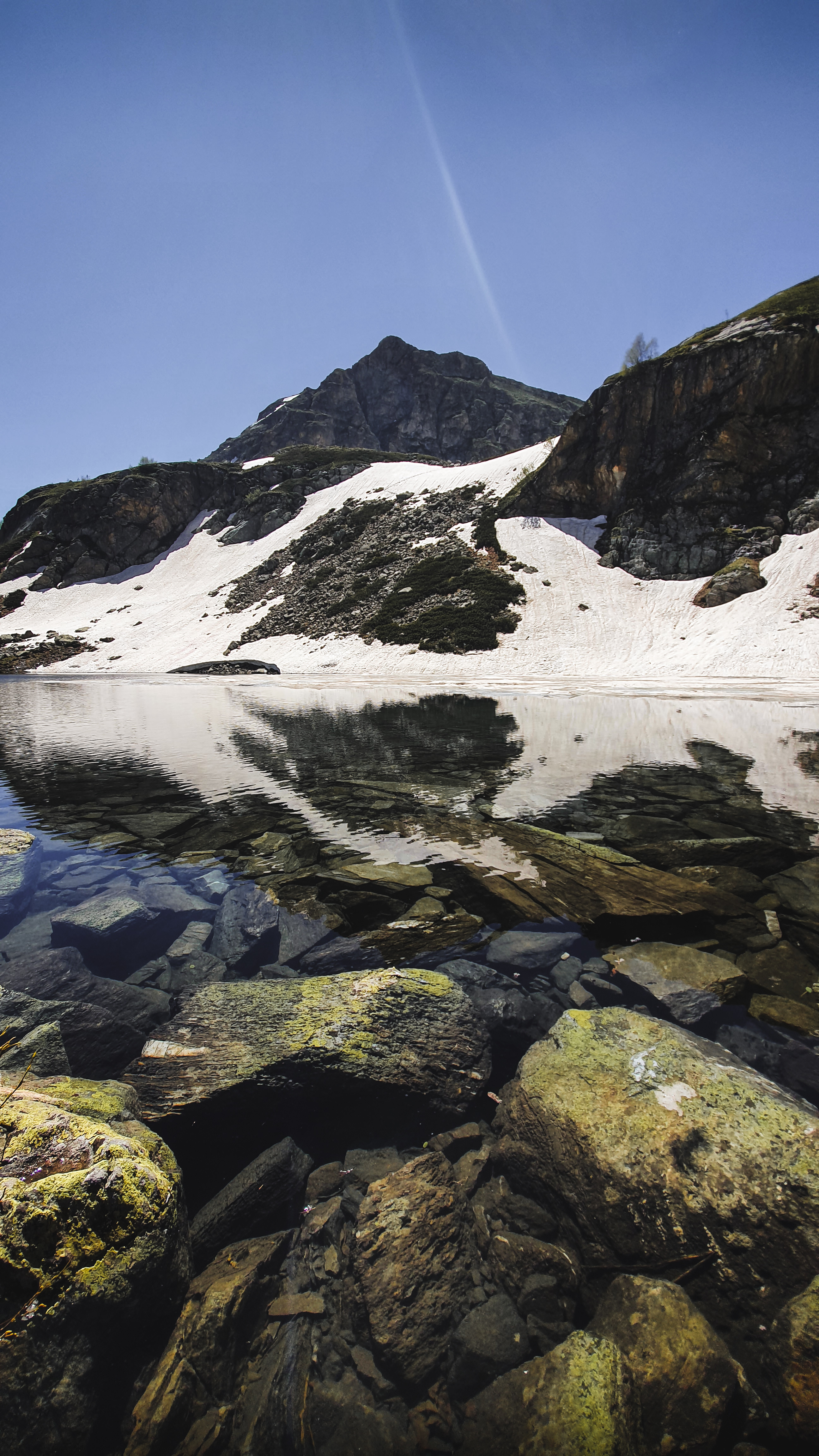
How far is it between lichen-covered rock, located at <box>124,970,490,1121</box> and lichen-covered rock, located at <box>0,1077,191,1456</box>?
2.43ft

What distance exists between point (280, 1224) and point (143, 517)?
114 m

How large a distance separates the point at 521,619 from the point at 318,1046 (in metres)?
52.0

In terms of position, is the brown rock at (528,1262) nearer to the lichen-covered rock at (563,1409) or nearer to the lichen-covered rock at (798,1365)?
the lichen-covered rock at (563,1409)

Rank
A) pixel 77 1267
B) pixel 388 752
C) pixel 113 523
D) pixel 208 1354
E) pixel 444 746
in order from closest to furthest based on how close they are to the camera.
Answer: pixel 77 1267 < pixel 208 1354 < pixel 388 752 < pixel 444 746 < pixel 113 523

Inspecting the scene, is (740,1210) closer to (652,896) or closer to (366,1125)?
(366,1125)

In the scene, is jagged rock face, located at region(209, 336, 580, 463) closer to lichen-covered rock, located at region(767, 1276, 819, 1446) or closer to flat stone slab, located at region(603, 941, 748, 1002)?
flat stone slab, located at region(603, 941, 748, 1002)

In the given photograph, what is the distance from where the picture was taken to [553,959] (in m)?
5.89

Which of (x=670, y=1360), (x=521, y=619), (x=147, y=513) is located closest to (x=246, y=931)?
(x=670, y=1360)

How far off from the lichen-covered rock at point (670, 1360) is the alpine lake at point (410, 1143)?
0.01 meters

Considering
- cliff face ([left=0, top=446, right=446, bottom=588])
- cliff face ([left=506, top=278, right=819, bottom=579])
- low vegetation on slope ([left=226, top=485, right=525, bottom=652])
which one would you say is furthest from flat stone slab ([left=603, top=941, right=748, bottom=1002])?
cliff face ([left=0, top=446, right=446, bottom=588])

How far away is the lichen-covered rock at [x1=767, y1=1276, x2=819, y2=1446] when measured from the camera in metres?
2.44

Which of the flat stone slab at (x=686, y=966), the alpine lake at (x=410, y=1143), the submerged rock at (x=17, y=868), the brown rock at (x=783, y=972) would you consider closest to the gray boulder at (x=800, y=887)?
the alpine lake at (x=410, y=1143)

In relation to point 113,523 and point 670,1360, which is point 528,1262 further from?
point 113,523

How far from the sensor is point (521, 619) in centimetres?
5338
